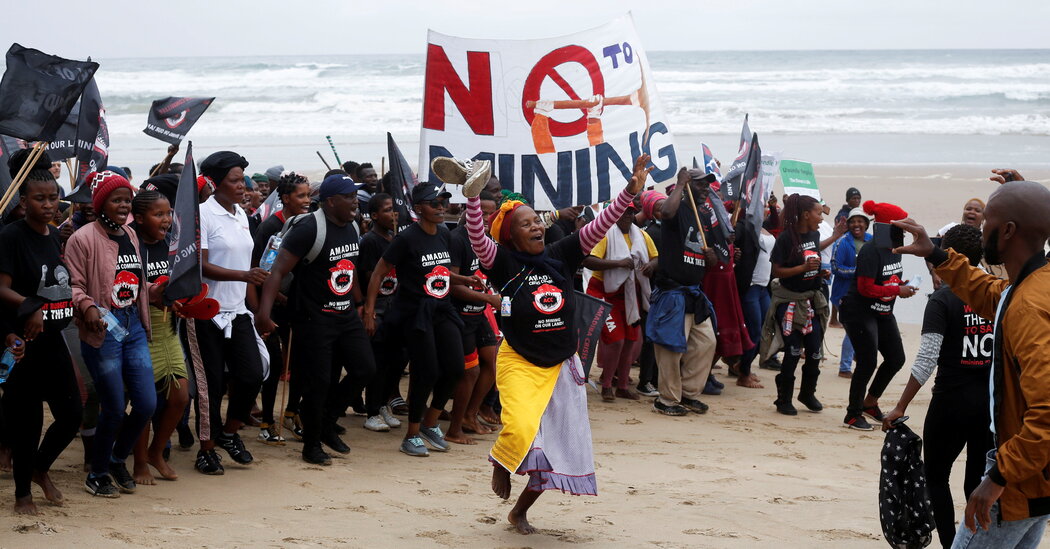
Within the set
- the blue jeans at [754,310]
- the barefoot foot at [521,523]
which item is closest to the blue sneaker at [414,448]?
the barefoot foot at [521,523]

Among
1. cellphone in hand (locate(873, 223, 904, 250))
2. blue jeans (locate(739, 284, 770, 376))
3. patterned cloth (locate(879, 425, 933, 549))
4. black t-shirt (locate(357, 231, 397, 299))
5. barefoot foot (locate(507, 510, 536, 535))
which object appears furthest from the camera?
blue jeans (locate(739, 284, 770, 376))

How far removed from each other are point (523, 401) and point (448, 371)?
6.77 feet

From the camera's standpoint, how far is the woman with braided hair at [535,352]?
577 cm

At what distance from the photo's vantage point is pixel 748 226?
10.5m

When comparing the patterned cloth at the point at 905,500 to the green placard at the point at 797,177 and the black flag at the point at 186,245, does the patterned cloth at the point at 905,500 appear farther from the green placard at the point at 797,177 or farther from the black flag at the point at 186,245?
the green placard at the point at 797,177

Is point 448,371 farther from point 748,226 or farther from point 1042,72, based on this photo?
point 1042,72

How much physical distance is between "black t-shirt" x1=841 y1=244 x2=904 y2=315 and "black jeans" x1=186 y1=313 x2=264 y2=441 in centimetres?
463

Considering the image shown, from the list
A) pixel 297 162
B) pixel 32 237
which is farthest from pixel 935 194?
pixel 32 237

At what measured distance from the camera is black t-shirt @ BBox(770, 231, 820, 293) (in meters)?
9.54

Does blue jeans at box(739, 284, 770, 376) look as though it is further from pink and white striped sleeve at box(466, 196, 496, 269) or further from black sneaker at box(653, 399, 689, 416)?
pink and white striped sleeve at box(466, 196, 496, 269)

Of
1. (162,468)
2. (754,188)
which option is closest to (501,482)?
(162,468)

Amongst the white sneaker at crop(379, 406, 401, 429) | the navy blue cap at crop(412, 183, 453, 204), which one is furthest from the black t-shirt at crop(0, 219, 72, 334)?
the white sneaker at crop(379, 406, 401, 429)

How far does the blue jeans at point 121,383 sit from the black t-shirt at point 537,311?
198 centimetres

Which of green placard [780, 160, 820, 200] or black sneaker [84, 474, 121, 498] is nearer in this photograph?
black sneaker [84, 474, 121, 498]
